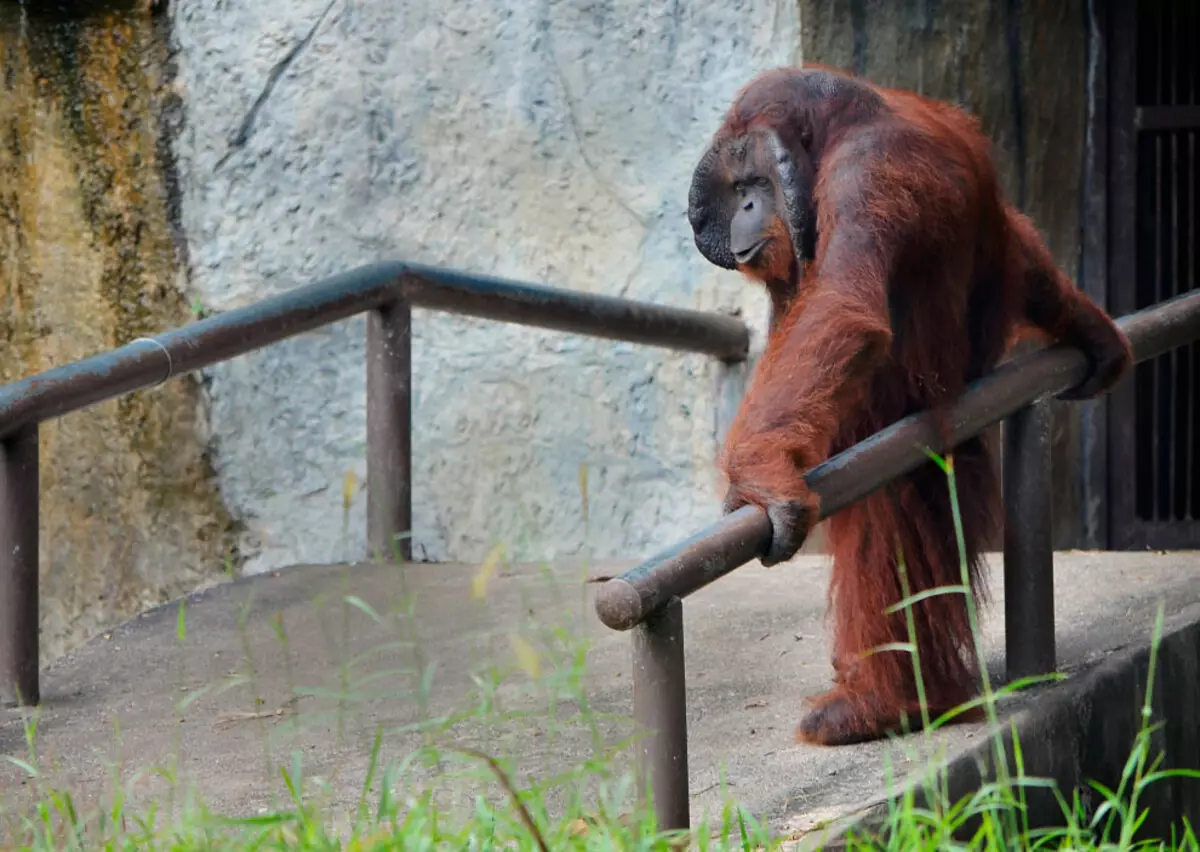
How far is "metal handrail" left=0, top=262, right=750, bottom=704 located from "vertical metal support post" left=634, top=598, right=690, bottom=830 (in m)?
1.54

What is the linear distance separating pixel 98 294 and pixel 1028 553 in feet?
10.0

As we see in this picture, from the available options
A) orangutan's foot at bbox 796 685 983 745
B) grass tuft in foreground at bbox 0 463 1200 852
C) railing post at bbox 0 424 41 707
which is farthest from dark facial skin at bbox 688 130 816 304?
railing post at bbox 0 424 41 707

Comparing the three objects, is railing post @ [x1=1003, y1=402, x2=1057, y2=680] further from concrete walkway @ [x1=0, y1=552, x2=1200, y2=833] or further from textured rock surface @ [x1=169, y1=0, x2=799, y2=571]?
textured rock surface @ [x1=169, y1=0, x2=799, y2=571]

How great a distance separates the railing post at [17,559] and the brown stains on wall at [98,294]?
1707 millimetres

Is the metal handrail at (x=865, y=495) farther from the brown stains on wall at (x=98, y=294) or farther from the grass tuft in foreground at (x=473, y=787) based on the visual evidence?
the brown stains on wall at (x=98, y=294)

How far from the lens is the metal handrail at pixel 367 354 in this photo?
126 inches

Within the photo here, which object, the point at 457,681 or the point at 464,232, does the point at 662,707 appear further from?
the point at 464,232

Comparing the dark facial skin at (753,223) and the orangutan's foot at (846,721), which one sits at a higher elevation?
the dark facial skin at (753,223)

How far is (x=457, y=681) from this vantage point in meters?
3.34

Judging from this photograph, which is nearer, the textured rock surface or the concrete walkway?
the concrete walkway

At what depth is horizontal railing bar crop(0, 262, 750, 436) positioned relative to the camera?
3.26 m

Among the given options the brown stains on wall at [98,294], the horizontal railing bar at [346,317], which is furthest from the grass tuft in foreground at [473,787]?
the brown stains on wall at [98,294]

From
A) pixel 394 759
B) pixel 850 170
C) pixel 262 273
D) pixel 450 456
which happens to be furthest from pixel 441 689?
pixel 262 273

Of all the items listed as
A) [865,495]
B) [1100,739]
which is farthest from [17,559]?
[1100,739]
